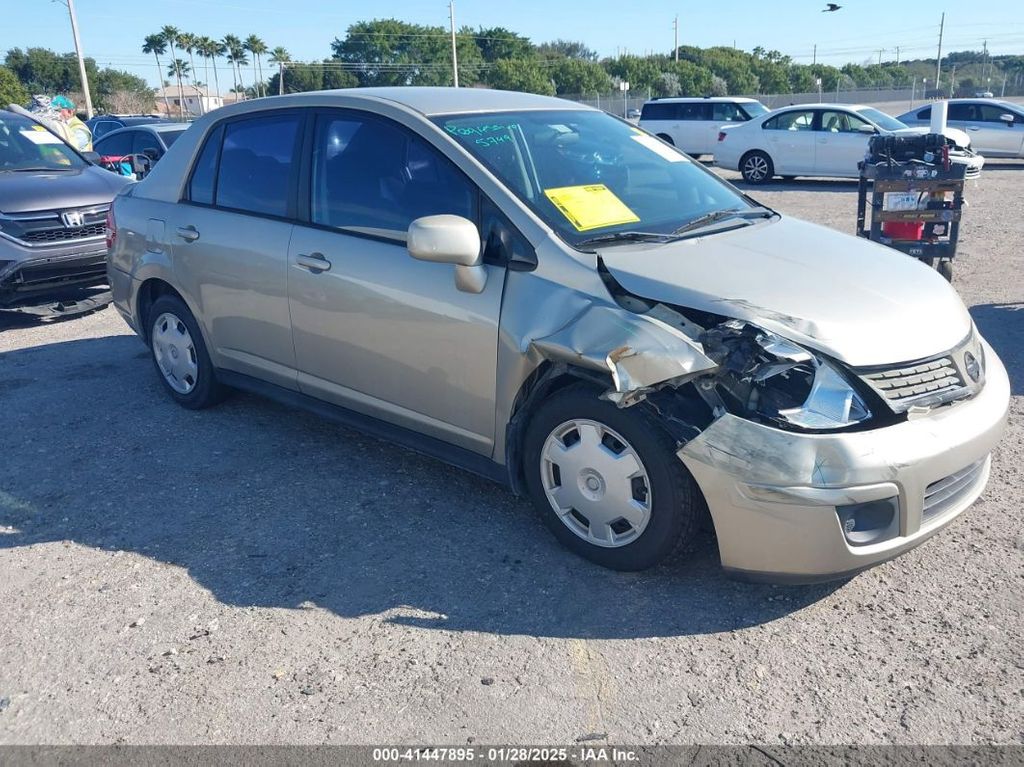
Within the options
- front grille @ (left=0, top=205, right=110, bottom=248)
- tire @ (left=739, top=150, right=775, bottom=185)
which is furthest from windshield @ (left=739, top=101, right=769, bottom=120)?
front grille @ (left=0, top=205, right=110, bottom=248)

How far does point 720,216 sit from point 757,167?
14.6 m

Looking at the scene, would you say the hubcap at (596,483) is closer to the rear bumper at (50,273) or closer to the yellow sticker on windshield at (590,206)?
the yellow sticker on windshield at (590,206)

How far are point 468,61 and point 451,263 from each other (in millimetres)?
84062

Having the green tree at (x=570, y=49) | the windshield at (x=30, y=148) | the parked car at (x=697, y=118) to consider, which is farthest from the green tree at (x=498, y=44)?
the windshield at (x=30, y=148)

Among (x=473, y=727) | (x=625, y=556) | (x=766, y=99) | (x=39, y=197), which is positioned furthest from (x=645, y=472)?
(x=766, y=99)

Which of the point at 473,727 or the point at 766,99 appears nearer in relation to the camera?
the point at 473,727

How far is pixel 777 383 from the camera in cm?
311

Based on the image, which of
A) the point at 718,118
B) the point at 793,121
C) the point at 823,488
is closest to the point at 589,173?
the point at 823,488

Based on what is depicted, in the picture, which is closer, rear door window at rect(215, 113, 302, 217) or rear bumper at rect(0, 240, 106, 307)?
rear door window at rect(215, 113, 302, 217)

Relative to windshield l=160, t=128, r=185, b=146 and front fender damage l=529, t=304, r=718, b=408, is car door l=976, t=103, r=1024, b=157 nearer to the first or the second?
windshield l=160, t=128, r=185, b=146

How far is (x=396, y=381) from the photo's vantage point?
4023 millimetres

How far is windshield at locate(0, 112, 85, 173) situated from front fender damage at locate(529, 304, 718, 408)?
7292mm

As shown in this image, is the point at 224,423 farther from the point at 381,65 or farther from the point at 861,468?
the point at 381,65

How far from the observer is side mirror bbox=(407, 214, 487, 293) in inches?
137
